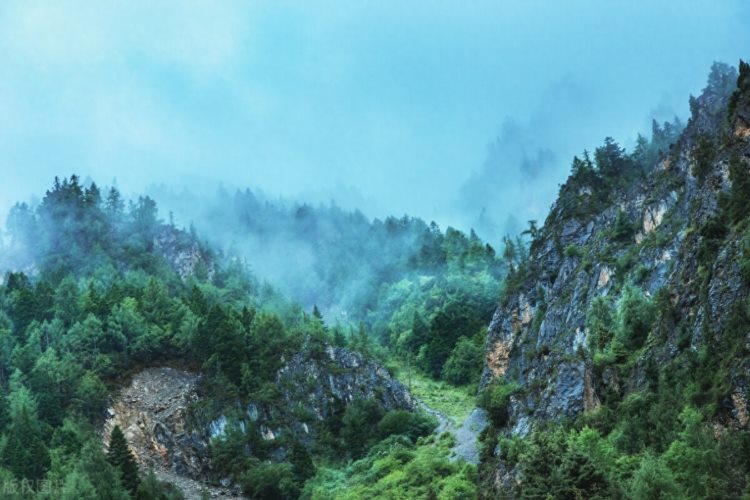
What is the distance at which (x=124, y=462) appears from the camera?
82.5m

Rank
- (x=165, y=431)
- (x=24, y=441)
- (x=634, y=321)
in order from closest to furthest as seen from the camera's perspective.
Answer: (x=634, y=321), (x=24, y=441), (x=165, y=431)

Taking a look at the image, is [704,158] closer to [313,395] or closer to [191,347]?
[313,395]

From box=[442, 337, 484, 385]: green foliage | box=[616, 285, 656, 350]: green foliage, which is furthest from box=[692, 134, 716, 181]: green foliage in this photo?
box=[442, 337, 484, 385]: green foliage

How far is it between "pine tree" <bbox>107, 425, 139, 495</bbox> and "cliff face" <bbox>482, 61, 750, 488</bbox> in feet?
124

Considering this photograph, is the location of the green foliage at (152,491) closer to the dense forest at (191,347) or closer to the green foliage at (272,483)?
the dense forest at (191,347)

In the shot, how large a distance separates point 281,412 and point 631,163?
68.6 m

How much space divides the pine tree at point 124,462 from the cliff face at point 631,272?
3767 centimetres

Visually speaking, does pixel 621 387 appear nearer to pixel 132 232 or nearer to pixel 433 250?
pixel 433 250

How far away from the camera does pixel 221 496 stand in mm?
95812

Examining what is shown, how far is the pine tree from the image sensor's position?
3206 inches

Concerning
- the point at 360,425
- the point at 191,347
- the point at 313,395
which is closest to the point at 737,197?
the point at 360,425

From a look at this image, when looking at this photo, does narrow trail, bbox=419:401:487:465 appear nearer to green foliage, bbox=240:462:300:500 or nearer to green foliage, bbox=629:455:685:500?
green foliage, bbox=240:462:300:500

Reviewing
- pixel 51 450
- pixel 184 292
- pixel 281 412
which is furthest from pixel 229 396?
pixel 184 292

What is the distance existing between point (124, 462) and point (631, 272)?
183ft
